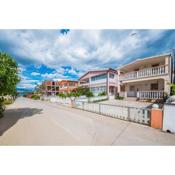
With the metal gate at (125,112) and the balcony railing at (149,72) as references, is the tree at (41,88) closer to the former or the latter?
the balcony railing at (149,72)

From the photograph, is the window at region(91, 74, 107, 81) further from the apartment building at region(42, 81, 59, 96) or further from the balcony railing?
the apartment building at region(42, 81, 59, 96)

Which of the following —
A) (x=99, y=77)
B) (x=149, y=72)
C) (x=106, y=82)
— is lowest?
(x=106, y=82)

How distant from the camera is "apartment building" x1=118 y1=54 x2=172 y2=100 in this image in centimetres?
994

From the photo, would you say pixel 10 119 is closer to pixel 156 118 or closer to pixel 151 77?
pixel 156 118

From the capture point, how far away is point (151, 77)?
35.9 feet

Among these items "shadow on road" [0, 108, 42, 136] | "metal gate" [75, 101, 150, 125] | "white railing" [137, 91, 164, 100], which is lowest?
"shadow on road" [0, 108, 42, 136]

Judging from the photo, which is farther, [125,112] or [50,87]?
[50,87]

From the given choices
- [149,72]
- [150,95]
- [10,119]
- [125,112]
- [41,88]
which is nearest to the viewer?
[125,112]

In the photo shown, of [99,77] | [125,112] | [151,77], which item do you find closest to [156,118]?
[125,112]

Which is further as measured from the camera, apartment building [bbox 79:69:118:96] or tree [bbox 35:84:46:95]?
tree [bbox 35:84:46:95]

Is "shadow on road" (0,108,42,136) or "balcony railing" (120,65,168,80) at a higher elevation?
"balcony railing" (120,65,168,80)

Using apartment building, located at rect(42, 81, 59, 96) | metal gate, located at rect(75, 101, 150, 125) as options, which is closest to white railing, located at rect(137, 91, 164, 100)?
metal gate, located at rect(75, 101, 150, 125)

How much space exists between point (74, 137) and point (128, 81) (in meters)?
10.7
